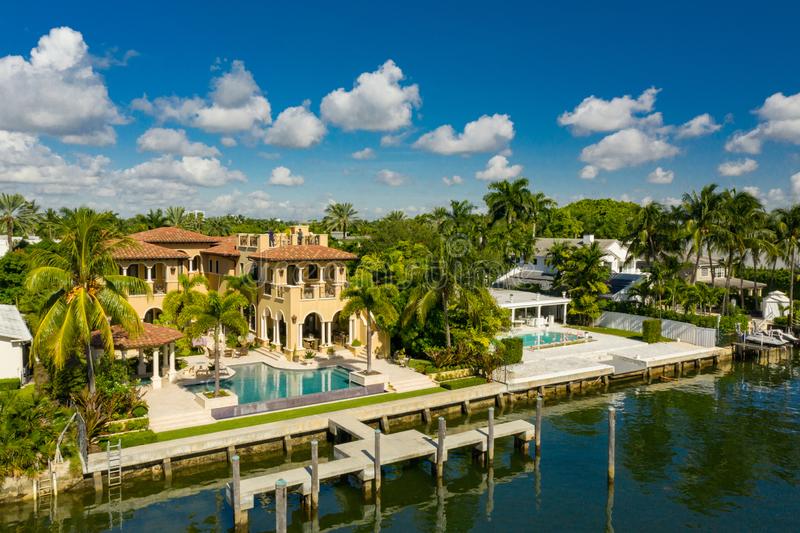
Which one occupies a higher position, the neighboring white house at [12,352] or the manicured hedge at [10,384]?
the neighboring white house at [12,352]

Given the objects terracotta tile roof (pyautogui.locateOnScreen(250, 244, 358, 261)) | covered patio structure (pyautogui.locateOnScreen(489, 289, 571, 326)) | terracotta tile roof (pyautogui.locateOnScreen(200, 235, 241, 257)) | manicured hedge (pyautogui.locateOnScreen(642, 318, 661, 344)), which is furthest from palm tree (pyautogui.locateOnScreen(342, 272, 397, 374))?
manicured hedge (pyautogui.locateOnScreen(642, 318, 661, 344))

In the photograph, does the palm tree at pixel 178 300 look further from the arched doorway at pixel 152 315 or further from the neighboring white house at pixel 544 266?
the neighboring white house at pixel 544 266

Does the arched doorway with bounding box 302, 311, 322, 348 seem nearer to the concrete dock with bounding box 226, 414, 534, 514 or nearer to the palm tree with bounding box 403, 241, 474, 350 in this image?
the palm tree with bounding box 403, 241, 474, 350

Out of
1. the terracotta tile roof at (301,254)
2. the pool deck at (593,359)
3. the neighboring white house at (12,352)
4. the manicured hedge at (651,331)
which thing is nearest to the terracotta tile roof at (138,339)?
the neighboring white house at (12,352)

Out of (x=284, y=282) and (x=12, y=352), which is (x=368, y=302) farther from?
(x=12, y=352)

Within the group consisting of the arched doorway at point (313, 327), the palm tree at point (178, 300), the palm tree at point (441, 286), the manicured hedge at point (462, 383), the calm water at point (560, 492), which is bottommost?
the calm water at point (560, 492)

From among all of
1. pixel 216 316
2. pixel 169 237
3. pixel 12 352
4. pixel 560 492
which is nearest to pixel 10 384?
pixel 12 352
